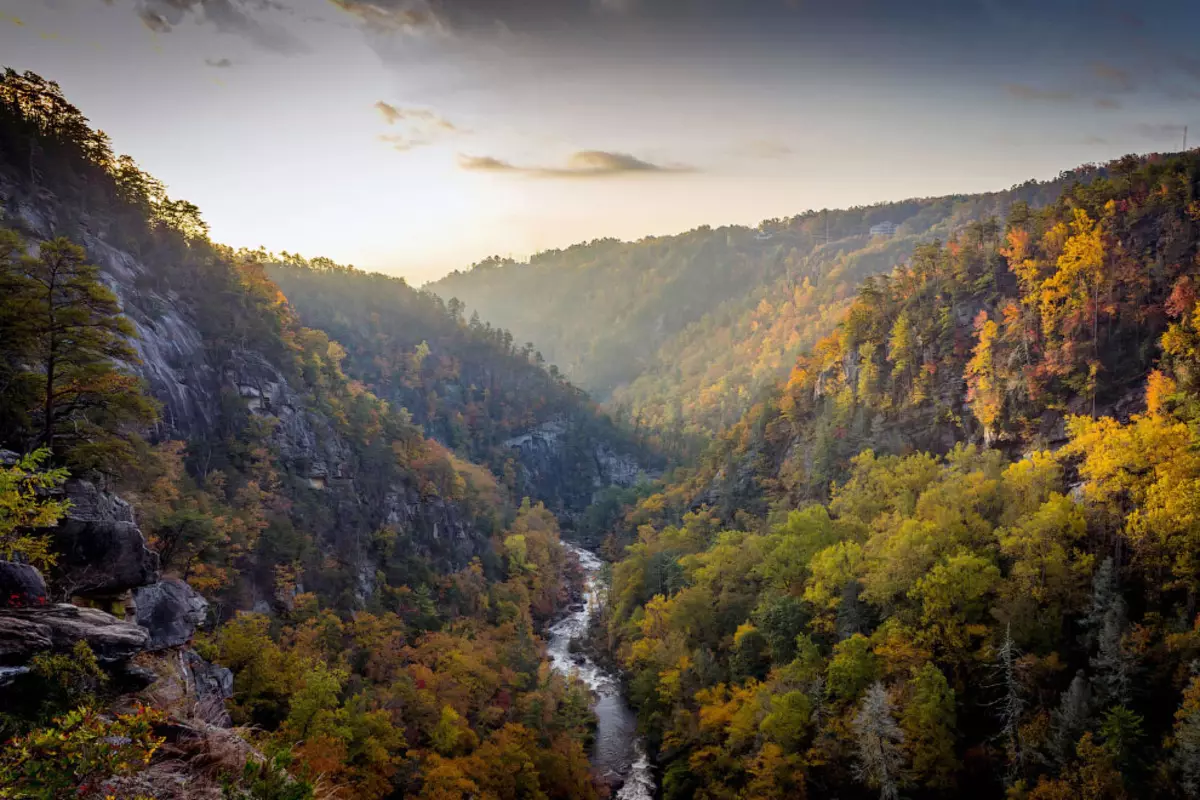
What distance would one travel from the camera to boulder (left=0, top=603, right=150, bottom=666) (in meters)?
13.8

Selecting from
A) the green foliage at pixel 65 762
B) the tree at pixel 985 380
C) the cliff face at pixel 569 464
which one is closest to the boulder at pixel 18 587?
the green foliage at pixel 65 762

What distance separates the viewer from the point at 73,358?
82.7 ft

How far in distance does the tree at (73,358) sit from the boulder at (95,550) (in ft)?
6.78

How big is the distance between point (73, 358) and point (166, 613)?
35.2ft

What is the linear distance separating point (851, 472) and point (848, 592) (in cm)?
2395

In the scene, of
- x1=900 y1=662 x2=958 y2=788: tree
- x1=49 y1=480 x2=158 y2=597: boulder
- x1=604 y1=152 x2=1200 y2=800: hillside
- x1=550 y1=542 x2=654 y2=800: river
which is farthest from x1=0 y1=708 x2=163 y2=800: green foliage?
x1=550 y1=542 x2=654 y2=800: river

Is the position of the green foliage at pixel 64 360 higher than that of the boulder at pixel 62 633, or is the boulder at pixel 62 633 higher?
the green foliage at pixel 64 360

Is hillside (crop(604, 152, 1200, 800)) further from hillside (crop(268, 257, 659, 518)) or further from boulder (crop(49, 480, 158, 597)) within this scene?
hillside (crop(268, 257, 659, 518))

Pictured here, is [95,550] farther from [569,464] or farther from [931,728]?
[569,464]

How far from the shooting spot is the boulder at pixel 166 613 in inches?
995

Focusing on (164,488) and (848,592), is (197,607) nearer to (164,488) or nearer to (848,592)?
(164,488)

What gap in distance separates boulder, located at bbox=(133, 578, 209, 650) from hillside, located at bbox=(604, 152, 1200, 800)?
32.4 meters

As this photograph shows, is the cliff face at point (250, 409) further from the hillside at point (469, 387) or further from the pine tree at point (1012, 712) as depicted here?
the hillside at point (469, 387)

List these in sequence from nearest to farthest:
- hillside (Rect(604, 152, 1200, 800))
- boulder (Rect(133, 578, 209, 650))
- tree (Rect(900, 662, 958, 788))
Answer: boulder (Rect(133, 578, 209, 650)), hillside (Rect(604, 152, 1200, 800)), tree (Rect(900, 662, 958, 788))
